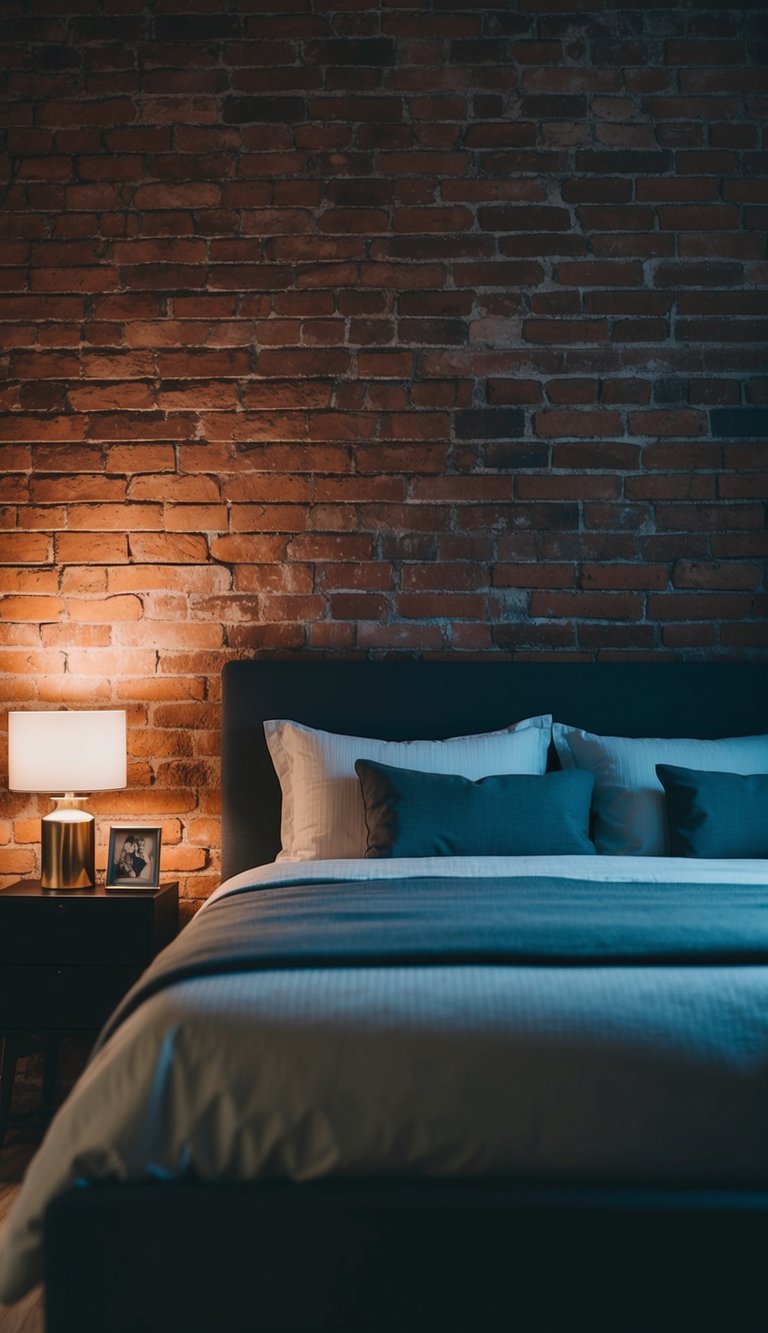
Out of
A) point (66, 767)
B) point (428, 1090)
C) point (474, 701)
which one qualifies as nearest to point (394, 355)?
point (474, 701)

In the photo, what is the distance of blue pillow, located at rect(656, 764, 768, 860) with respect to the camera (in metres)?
2.73

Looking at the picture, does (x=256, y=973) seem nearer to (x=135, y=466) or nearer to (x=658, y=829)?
(x=658, y=829)

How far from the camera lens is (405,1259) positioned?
4.91ft

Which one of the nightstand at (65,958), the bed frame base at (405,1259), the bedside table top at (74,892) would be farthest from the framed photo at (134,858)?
the bed frame base at (405,1259)

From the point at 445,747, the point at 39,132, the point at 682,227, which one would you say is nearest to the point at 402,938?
the point at 445,747

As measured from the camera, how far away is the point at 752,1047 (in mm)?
1539

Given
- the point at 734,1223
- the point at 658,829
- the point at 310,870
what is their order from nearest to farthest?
the point at 734,1223, the point at 310,870, the point at 658,829

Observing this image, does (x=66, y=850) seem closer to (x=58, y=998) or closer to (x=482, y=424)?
(x=58, y=998)

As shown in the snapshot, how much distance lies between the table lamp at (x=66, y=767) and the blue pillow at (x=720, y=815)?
1.54 meters

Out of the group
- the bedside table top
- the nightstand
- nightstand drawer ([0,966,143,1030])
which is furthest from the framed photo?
nightstand drawer ([0,966,143,1030])

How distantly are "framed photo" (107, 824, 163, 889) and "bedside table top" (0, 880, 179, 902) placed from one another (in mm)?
33

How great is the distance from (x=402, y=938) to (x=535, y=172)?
2602mm

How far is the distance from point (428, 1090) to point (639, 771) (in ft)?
5.39

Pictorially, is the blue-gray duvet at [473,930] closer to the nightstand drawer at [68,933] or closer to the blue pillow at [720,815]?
the blue pillow at [720,815]
